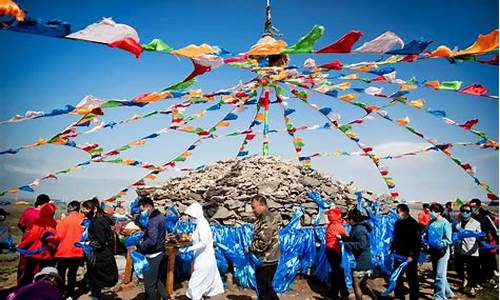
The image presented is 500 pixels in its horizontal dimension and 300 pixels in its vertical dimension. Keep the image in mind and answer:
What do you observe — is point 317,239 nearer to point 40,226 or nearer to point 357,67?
point 357,67

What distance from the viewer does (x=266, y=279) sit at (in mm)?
4840

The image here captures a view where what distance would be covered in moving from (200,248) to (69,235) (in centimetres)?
237

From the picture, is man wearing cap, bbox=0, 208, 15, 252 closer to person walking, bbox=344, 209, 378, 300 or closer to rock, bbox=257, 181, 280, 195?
rock, bbox=257, 181, 280, 195

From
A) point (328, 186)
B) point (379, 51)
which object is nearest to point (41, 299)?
point (379, 51)

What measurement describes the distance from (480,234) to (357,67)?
173 inches

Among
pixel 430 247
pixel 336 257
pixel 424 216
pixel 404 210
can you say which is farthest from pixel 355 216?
pixel 424 216

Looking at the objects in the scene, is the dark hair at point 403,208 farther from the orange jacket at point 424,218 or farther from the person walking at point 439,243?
the orange jacket at point 424,218

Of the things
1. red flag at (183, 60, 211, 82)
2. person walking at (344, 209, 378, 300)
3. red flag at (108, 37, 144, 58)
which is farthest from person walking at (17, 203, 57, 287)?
person walking at (344, 209, 378, 300)

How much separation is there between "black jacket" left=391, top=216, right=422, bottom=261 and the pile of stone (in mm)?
2906

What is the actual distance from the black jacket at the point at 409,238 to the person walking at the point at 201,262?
3.16 meters

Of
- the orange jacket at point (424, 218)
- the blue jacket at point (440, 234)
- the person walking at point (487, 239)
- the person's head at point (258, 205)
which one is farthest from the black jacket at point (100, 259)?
the orange jacket at point (424, 218)

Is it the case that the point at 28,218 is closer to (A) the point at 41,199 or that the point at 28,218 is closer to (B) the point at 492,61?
(A) the point at 41,199

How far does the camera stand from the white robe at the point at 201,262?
544cm

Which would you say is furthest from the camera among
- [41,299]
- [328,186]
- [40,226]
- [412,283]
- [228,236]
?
[328,186]
